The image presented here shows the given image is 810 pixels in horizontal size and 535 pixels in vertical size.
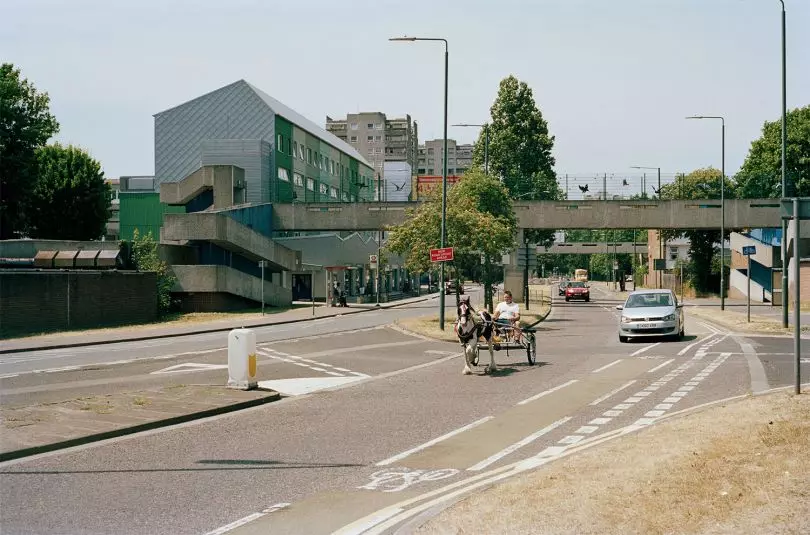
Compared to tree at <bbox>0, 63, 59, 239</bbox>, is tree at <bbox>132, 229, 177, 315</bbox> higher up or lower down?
lower down

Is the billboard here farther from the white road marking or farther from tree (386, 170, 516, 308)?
the white road marking

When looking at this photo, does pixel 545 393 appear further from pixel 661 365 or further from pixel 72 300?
pixel 72 300

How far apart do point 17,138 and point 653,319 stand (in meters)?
40.6

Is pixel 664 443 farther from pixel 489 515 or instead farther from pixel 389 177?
pixel 389 177

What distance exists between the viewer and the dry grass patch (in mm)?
6652

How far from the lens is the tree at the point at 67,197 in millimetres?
63906

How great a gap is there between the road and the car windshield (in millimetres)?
6413

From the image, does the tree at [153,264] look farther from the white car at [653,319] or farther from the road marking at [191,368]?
the white car at [653,319]

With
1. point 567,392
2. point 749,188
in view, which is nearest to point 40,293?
point 567,392

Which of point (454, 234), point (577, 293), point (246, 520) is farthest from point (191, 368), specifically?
point (577, 293)

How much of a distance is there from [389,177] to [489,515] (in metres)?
125

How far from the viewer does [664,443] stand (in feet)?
32.8

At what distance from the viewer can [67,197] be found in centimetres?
6469

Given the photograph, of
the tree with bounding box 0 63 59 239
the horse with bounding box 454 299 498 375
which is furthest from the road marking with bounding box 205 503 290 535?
the tree with bounding box 0 63 59 239
